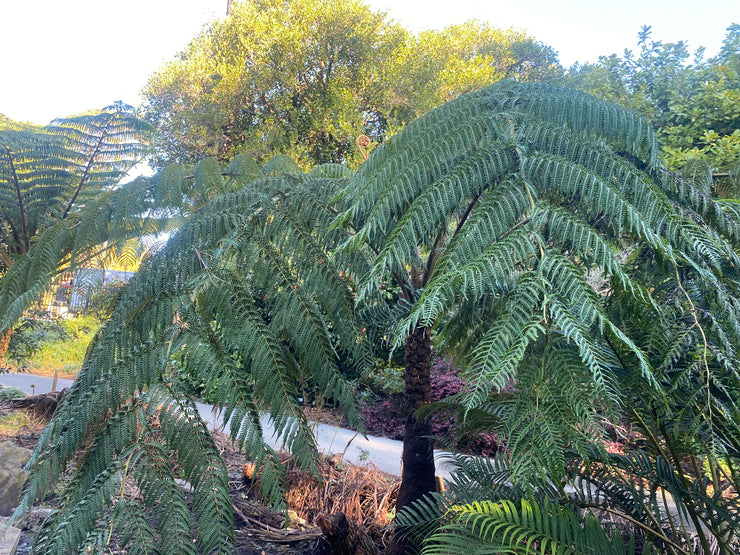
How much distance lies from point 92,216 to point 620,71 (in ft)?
17.9

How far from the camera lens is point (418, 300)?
95 cm

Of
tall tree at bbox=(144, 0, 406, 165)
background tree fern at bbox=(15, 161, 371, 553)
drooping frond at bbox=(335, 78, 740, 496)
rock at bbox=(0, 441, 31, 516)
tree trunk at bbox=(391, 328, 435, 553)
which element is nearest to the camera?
drooping frond at bbox=(335, 78, 740, 496)

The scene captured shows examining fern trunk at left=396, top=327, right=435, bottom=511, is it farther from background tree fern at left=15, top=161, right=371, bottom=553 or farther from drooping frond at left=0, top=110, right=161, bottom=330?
drooping frond at left=0, top=110, right=161, bottom=330

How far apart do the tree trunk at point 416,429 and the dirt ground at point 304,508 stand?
0.25 metres

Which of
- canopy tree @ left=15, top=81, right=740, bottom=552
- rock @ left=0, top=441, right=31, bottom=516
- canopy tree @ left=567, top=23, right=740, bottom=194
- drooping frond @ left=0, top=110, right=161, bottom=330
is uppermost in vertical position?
canopy tree @ left=567, top=23, right=740, bottom=194

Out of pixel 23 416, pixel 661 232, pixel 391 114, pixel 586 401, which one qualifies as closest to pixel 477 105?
pixel 661 232

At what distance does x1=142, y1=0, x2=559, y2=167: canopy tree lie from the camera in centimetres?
859

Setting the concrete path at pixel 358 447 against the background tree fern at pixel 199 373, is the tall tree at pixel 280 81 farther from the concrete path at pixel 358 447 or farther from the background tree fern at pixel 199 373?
the background tree fern at pixel 199 373

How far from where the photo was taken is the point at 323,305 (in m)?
1.47

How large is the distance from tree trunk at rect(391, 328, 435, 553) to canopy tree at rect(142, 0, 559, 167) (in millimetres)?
6358

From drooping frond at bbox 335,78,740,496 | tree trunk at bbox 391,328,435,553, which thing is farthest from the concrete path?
drooping frond at bbox 335,78,740,496

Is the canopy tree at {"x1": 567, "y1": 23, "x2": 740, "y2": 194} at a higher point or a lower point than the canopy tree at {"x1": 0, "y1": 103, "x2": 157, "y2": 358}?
higher

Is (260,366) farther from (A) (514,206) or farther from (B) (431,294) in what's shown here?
(A) (514,206)

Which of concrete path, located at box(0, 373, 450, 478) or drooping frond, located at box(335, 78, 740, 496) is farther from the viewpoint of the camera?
concrete path, located at box(0, 373, 450, 478)
